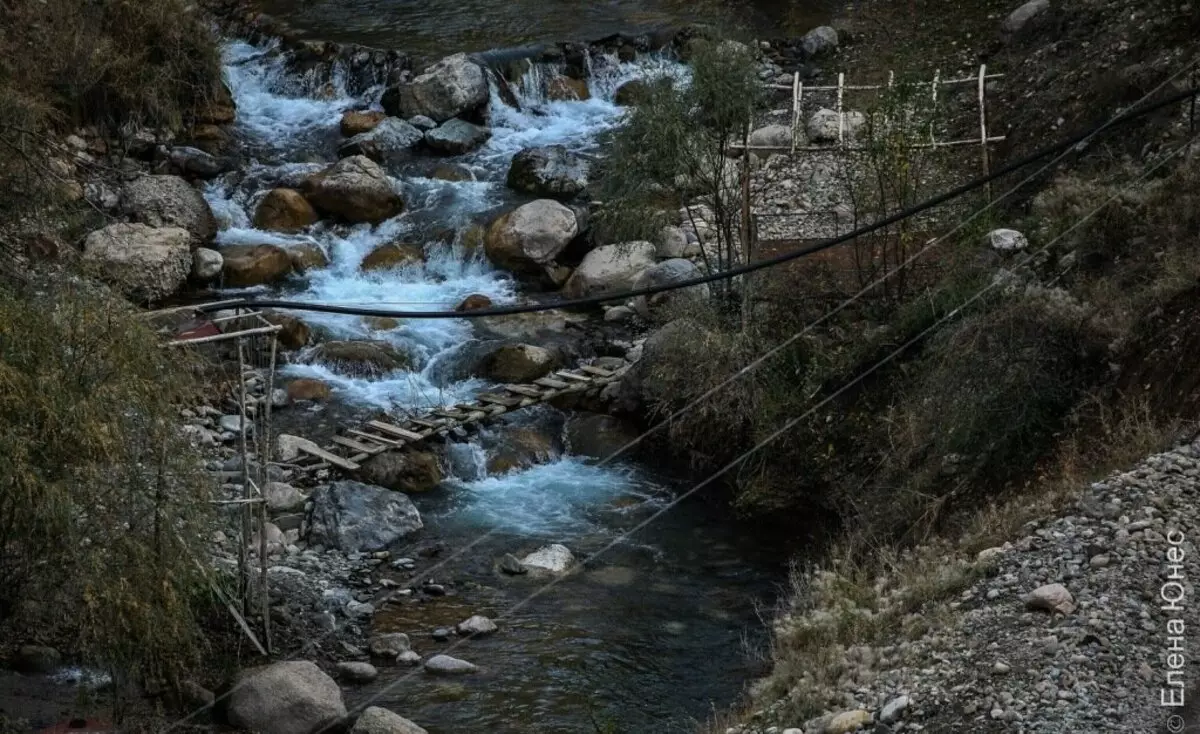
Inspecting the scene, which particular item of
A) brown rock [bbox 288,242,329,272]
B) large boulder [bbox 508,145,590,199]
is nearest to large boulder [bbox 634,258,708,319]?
large boulder [bbox 508,145,590,199]

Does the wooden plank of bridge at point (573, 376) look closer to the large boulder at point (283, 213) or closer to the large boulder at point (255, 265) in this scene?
the large boulder at point (255, 265)

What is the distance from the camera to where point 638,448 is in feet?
46.5

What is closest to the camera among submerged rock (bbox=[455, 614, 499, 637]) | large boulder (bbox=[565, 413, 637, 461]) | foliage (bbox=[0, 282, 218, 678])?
foliage (bbox=[0, 282, 218, 678])

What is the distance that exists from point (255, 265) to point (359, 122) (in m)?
3.94

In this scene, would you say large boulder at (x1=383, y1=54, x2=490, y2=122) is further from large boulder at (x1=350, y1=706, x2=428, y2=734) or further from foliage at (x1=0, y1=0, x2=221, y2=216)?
large boulder at (x1=350, y1=706, x2=428, y2=734)

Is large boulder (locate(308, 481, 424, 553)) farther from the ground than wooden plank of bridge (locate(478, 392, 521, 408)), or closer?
closer

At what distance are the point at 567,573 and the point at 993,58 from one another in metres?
11.0

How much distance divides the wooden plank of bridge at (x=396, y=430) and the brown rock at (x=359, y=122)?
23.4ft

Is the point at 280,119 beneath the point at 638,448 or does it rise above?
above

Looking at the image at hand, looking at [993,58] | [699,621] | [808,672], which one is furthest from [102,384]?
[993,58]

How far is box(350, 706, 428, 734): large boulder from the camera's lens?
9164 mm

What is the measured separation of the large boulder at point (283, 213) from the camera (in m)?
18.0

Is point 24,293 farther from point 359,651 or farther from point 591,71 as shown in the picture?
point 591,71

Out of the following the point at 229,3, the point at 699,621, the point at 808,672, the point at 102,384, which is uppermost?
the point at 229,3
